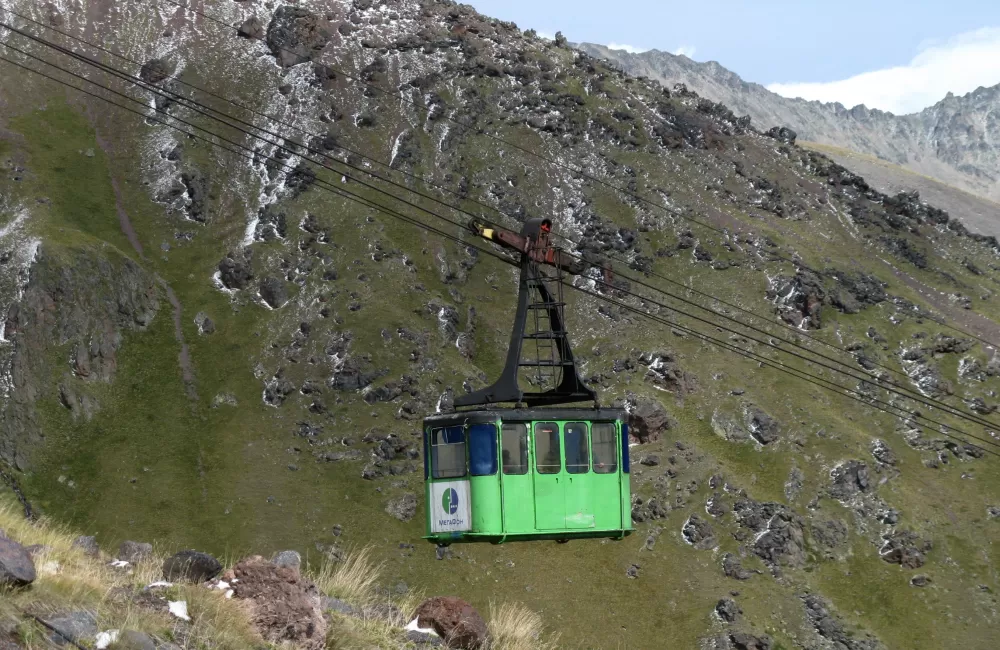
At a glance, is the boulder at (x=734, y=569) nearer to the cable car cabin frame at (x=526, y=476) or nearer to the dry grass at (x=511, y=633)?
Answer: the cable car cabin frame at (x=526, y=476)

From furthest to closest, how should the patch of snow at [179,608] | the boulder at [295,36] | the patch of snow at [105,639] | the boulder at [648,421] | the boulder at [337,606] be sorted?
the boulder at [295,36] → the boulder at [648,421] → the boulder at [337,606] → the patch of snow at [179,608] → the patch of snow at [105,639]

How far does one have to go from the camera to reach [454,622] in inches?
861

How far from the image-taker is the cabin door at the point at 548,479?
35741mm

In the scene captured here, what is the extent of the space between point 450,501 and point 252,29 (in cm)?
14503

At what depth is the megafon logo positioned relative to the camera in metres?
36.3

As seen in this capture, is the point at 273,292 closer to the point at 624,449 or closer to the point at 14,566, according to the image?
the point at 624,449

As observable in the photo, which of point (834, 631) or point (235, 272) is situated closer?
point (834, 631)

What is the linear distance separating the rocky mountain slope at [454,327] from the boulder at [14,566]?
69295 millimetres

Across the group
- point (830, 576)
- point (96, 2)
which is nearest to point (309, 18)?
point (96, 2)

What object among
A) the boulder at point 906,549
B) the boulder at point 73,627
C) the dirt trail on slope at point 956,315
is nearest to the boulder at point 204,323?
the boulder at point 906,549

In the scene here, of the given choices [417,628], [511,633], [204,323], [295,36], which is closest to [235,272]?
[204,323]

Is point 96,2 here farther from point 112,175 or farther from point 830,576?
point 830,576

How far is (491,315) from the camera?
132 metres

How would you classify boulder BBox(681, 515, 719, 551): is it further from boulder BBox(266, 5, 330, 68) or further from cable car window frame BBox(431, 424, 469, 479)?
boulder BBox(266, 5, 330, 68)
